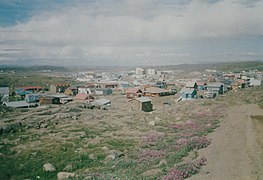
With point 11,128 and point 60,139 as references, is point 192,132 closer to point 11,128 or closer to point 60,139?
point 60,139

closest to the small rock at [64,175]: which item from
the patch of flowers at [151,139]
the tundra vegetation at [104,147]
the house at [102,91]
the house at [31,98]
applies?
the tundra vegetation at [104,147]

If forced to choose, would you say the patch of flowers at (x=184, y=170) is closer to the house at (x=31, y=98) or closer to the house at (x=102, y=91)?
the house at (x=31, y=98)

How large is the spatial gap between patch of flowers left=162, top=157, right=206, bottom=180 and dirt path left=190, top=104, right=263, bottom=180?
391 millimetres

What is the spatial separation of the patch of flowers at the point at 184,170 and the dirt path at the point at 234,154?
39cm

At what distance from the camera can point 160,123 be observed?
34.8 metres

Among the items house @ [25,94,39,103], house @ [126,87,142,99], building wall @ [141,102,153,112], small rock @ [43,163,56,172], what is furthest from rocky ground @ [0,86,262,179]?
house @ [126,87,142,99]

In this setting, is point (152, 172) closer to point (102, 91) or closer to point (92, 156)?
point (92, 156)

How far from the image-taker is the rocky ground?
56.9 feet

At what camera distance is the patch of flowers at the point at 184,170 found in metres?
15.2

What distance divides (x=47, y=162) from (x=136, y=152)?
7040mm

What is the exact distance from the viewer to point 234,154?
19.5m

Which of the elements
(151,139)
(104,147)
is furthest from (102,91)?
(104,147)

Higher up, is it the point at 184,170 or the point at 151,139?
the point at 184,170

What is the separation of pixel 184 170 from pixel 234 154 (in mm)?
5548
